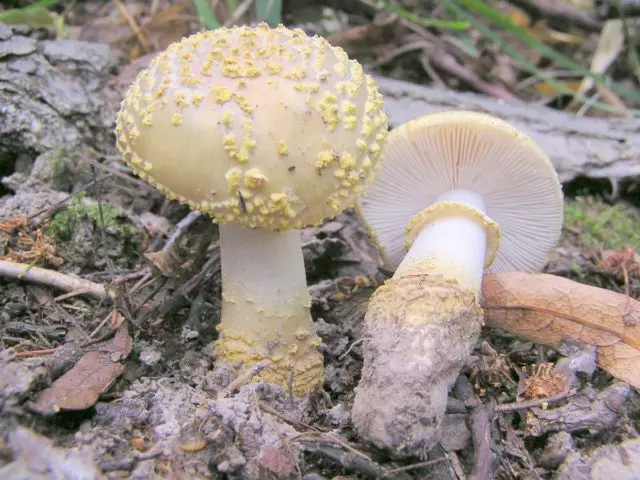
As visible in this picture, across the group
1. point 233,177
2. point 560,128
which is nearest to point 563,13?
point 560,128

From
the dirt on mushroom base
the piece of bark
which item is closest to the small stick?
the dirt on mushroom base

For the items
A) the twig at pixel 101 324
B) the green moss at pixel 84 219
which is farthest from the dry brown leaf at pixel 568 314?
the green moss at pixel 84 219

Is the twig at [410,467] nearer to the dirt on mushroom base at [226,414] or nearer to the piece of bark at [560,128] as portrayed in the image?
the dirt on mushroom base at [226,414]

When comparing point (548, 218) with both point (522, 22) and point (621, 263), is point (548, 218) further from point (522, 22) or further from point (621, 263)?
point (522, 22)

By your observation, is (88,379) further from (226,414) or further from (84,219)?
(84,219)

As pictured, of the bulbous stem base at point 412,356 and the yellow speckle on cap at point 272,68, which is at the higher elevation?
the yellow speckle on cap at point 272,68

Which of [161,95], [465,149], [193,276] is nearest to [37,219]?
[193,276]

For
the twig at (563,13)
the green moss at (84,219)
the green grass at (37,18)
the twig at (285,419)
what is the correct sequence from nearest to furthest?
1. the twig at (285,419)
2. the green moss at (84,219)
3. the green grass at (37,18)
4. the twig at (563,13)
